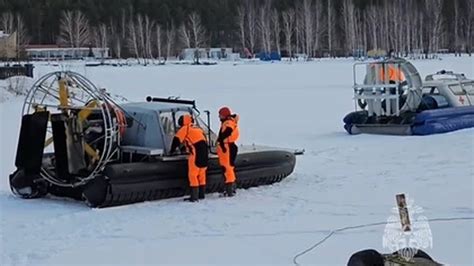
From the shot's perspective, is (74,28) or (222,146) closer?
(222,146)

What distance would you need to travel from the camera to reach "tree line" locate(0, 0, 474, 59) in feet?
289

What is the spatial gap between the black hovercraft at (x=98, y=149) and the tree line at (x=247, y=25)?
74.3 meters

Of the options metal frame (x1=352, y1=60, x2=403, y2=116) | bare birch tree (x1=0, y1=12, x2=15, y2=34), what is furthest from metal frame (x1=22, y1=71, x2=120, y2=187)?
bare birch tree (x1=0, y1=12, x2=15, y2=34)

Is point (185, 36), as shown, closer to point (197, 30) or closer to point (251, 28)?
point (197, 30)

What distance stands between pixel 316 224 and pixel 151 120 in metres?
3.01

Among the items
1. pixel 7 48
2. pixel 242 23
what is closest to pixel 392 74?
pixel 7 48

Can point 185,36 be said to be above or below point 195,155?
above

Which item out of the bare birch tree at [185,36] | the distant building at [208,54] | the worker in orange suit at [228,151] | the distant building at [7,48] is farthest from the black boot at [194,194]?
the bare birch tree at [185,36]

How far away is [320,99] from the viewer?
2959 cm

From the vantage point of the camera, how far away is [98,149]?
11258 mm

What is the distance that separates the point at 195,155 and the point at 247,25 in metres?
93.0

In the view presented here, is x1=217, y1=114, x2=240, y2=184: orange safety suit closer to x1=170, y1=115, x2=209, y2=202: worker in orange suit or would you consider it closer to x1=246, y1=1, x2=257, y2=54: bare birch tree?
x1=170, y1=115, x2=209, y2=202: worker in orange suit

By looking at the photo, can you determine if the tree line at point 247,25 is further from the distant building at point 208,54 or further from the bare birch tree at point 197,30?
the distant building at point 208,54

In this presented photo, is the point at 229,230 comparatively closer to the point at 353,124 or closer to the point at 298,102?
the point at 353,124
